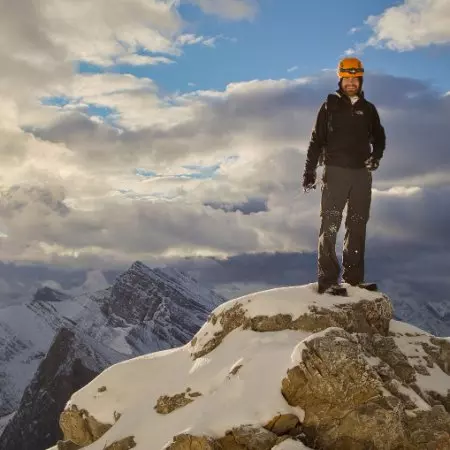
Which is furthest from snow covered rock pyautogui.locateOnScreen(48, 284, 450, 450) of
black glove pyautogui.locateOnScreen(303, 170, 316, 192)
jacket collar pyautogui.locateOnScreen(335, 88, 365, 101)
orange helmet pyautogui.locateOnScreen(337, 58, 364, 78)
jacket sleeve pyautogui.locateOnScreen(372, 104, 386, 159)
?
orange helmet pyautogui.locateOnScreen(337, 58, 364, 78)

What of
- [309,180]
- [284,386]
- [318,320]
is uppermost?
[309,180]

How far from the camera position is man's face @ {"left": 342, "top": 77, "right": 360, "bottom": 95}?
51.3 feet

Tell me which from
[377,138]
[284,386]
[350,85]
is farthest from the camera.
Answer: [377,138]

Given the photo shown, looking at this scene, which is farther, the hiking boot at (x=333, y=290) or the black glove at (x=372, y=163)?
the black glove at (x=372, y=163)

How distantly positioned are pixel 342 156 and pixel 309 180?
0.93 m

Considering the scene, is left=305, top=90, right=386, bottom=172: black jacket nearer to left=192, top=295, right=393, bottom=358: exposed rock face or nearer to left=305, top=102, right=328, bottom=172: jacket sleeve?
left=305, top=102, right=328, bottom=172: jacket sleeve

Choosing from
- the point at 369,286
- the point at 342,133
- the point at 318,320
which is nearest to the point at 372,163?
the point at 342,133

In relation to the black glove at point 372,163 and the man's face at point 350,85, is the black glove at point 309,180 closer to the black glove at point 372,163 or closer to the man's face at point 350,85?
the black glove at point 372,163

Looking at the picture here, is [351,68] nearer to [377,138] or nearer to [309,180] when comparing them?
[377,138]

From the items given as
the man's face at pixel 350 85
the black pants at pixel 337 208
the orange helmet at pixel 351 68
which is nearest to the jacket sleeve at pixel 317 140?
the black pants at pixel 337 208

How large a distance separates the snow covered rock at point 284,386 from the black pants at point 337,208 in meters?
0.62

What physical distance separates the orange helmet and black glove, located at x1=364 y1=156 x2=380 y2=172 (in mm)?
1919

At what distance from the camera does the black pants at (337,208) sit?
52.1ft

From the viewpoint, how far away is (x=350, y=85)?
15664mm
